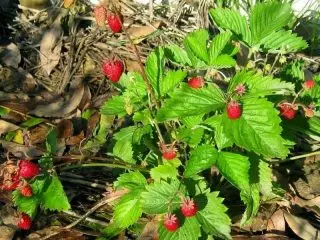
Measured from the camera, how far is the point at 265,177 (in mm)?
2086

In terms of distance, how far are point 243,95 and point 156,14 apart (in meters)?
1.59

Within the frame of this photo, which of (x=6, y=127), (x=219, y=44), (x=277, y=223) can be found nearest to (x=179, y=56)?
(x=219, y=44)

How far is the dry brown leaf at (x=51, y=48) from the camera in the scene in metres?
3.28

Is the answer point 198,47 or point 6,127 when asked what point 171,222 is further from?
point 6,127

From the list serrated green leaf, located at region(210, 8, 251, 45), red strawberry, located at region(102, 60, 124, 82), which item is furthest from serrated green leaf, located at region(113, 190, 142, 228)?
serrated green leaf, located at region(210, 8, 251, 45)

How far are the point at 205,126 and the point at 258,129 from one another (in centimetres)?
22

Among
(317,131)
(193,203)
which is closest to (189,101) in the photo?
(193,203)

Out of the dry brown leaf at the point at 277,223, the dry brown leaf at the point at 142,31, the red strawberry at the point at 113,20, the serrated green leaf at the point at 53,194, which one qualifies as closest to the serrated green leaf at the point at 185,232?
the serrated green leaf at the point at 53,194

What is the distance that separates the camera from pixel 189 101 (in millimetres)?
1889

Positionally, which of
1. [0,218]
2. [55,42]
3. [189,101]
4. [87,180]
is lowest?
[0,218]

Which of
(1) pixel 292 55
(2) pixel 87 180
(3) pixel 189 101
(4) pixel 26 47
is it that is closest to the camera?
(3) pixel 189 101

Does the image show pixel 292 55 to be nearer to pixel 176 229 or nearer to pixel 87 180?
pixel 87 180

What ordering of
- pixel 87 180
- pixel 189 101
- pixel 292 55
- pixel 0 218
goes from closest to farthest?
pixel 189 101 → pixel 0 218 → pixel 87 180 → pixel 292 55

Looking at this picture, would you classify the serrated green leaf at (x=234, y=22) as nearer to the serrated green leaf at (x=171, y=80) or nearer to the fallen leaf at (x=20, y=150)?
the serrated green leaf at (x=171, y=80)
